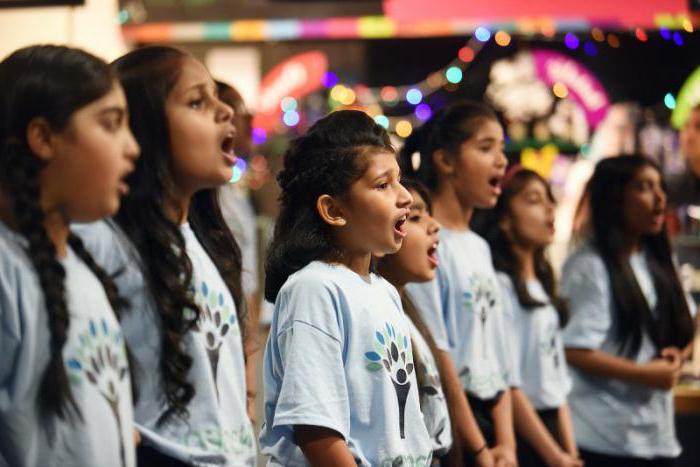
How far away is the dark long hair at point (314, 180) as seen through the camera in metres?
2.30

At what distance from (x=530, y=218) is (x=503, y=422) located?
0.81 meters

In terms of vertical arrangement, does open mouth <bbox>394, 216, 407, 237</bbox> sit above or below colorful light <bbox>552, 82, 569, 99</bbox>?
below

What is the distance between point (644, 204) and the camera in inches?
154

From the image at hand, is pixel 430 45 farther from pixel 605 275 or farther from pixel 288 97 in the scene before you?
pixel 605 275

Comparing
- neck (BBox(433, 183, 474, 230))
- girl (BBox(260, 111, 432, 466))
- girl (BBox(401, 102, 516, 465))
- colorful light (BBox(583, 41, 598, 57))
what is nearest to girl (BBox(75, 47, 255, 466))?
girl (BBox(260, 111, 432, 466))

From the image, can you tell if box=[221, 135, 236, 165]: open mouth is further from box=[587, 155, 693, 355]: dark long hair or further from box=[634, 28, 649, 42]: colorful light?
box=[634, 28, 649, 42]: colorful light

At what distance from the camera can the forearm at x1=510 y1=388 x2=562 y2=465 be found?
3.34 metres

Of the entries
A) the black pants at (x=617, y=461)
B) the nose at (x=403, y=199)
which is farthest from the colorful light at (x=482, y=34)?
the nose at (x=403, y=199)

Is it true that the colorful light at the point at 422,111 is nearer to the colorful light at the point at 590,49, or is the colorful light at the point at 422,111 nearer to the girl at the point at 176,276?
the colorful light at the point at 590,49

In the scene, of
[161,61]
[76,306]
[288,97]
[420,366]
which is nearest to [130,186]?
[161,61]

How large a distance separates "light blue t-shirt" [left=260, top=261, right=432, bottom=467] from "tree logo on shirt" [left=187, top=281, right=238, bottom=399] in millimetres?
97

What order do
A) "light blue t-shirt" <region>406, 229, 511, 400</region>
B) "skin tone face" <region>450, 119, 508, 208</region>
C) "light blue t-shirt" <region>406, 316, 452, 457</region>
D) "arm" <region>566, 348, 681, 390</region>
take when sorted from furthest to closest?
"arm" <region>566, 348, 681, 390</region> < "skin tone face" <region>450, 119, 508, 208</region> < "light blue t-shirt" <region>406, 229, 511, 400</region> < "light blue t-shirt" <region>406, 316, 452, 457</region>

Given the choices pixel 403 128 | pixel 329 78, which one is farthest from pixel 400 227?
pixel 329 78

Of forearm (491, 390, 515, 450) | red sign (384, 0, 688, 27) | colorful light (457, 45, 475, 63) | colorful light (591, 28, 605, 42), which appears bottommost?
forearm (491, 390, 515, 450)
